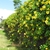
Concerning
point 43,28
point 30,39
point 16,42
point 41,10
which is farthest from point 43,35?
point 16,42

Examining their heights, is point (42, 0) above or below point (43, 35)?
above

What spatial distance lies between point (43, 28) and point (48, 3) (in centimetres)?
108

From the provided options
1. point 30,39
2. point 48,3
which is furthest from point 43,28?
point 30,39

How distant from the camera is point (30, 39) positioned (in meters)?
11.9

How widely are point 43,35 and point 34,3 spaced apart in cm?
164

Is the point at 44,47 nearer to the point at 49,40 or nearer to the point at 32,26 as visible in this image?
the point at 49,40

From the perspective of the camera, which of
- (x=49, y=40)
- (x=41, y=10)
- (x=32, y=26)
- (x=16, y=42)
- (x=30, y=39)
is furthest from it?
(x=16, y=42)

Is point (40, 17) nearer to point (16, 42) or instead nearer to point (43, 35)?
point (43, 35)

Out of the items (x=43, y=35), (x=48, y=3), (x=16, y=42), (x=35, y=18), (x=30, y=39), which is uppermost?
(x=48, y=3)

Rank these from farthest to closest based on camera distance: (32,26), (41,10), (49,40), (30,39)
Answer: (30,39) → (32,26) → (41,10) → (49,40)

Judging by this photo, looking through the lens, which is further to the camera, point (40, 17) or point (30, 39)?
point (30, 39)

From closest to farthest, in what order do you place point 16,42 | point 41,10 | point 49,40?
point 49,40
point 41,10
point 16,42

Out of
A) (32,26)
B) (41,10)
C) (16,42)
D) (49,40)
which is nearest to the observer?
(49,40)

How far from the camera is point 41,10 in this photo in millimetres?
9617
